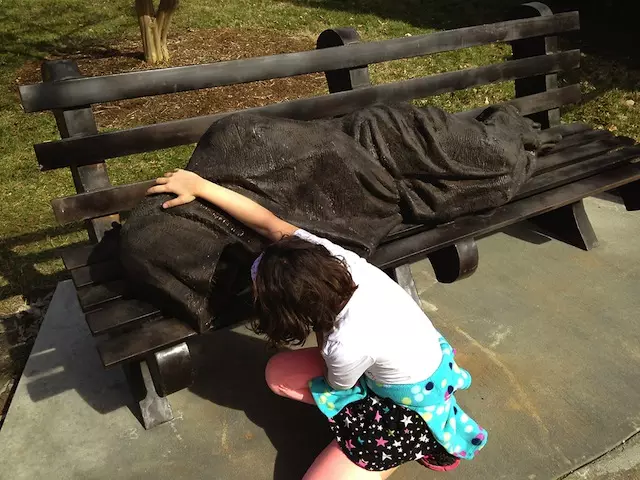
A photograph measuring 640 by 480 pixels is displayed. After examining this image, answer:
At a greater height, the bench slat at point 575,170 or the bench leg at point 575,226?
the bench slat at point 575,170

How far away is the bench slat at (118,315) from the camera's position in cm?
240

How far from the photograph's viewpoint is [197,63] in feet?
24.8

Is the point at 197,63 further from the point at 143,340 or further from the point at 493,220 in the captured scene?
the point at 143,340

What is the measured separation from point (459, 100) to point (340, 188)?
425 cm

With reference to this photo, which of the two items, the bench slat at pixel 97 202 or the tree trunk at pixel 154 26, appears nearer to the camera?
the bench slat at pixel 97 202

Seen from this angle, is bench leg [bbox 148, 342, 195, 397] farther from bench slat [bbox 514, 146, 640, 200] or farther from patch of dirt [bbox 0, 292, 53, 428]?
bench slat [bbox 514, 146, 640, 200]

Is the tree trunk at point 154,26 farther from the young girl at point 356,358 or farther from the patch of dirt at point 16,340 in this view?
the young girl at point 356,358

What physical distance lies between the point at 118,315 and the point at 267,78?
57.8 inches

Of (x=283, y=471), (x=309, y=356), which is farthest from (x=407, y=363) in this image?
(x=283, y=471)

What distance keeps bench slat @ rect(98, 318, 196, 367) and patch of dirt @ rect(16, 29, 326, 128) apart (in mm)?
4440

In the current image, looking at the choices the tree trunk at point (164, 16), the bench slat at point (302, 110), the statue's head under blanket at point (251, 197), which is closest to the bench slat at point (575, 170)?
the bench slat at point (302, 110)

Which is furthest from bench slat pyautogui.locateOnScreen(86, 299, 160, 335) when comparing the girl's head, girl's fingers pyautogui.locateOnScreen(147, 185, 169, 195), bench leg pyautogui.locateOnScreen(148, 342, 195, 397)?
the girl's head

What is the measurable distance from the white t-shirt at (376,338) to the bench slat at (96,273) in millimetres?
892

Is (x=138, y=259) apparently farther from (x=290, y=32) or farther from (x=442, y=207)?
(x=290, y=32)
